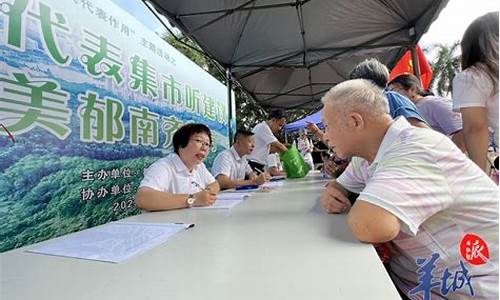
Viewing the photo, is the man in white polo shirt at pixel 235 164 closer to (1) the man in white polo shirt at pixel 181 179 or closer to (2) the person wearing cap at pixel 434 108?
(1) the man in white polo shirt at pixel 181 179

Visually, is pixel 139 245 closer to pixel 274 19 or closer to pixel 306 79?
pixel 274 19

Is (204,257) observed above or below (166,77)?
below

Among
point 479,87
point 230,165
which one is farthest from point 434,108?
point 230,165

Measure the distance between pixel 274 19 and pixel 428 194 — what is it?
2707 mm

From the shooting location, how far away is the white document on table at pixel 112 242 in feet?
2.22

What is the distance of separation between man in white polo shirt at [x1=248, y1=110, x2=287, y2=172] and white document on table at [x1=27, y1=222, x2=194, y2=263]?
2250mm

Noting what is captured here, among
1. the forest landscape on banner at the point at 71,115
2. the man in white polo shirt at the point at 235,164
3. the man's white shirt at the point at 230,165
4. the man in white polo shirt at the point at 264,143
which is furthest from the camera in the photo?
the man in white polo shirt at the point at 264,143

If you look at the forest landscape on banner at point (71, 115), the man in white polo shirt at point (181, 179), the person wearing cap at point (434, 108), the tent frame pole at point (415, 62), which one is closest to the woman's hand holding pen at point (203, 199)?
the man in white polo shirt at point (181, 179)

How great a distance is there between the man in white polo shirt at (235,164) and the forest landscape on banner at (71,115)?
50cm

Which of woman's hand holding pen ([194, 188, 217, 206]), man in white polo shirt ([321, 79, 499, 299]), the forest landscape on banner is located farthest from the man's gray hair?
the forest landscape on banner

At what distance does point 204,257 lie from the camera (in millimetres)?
619

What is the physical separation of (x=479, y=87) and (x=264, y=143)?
2.22m

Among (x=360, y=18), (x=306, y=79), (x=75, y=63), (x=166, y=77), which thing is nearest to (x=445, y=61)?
(x=306, y=79)

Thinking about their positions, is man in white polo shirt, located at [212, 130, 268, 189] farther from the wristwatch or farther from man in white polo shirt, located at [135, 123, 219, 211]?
the wristwatch
